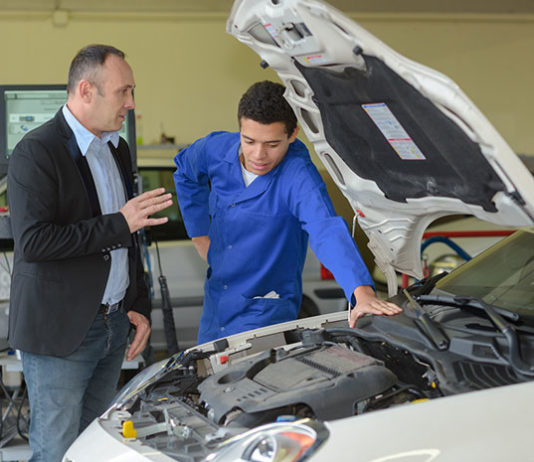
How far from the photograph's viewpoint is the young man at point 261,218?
2748 millimetres

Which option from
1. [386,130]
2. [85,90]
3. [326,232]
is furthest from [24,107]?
[386,130]

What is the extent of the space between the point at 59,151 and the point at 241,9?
2.65ft

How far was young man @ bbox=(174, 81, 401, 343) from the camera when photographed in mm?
2748

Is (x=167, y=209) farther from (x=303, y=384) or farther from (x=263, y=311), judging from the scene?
(x=303, y=384)

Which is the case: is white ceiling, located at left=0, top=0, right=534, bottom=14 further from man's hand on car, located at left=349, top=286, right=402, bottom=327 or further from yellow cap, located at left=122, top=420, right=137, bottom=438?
yellow cap, located at left=122, top=420, right=137, bottom=438

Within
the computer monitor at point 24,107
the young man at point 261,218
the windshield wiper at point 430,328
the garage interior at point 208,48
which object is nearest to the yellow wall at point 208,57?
the garage interior at point 208,48

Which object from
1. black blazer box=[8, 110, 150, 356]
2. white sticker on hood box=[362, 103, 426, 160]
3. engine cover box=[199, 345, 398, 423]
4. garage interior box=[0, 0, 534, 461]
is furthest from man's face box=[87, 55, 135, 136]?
garage interior box=[0, 0, 534, 461]

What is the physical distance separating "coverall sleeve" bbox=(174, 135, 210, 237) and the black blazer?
640mm

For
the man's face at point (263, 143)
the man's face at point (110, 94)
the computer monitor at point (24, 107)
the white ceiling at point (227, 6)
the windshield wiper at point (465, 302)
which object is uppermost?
the white ceiling at point (227, 6)

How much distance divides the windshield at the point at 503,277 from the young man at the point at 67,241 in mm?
1207

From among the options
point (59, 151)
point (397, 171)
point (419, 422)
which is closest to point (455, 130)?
point (397, 171)

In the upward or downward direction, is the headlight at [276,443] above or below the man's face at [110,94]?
below

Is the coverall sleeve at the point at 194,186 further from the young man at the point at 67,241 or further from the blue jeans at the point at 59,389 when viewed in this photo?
the blue jeans at the point at 59,389

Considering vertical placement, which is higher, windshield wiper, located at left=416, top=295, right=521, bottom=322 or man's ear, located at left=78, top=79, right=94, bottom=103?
man's ear, located at left=78, top=79, right=94, bottom=103
